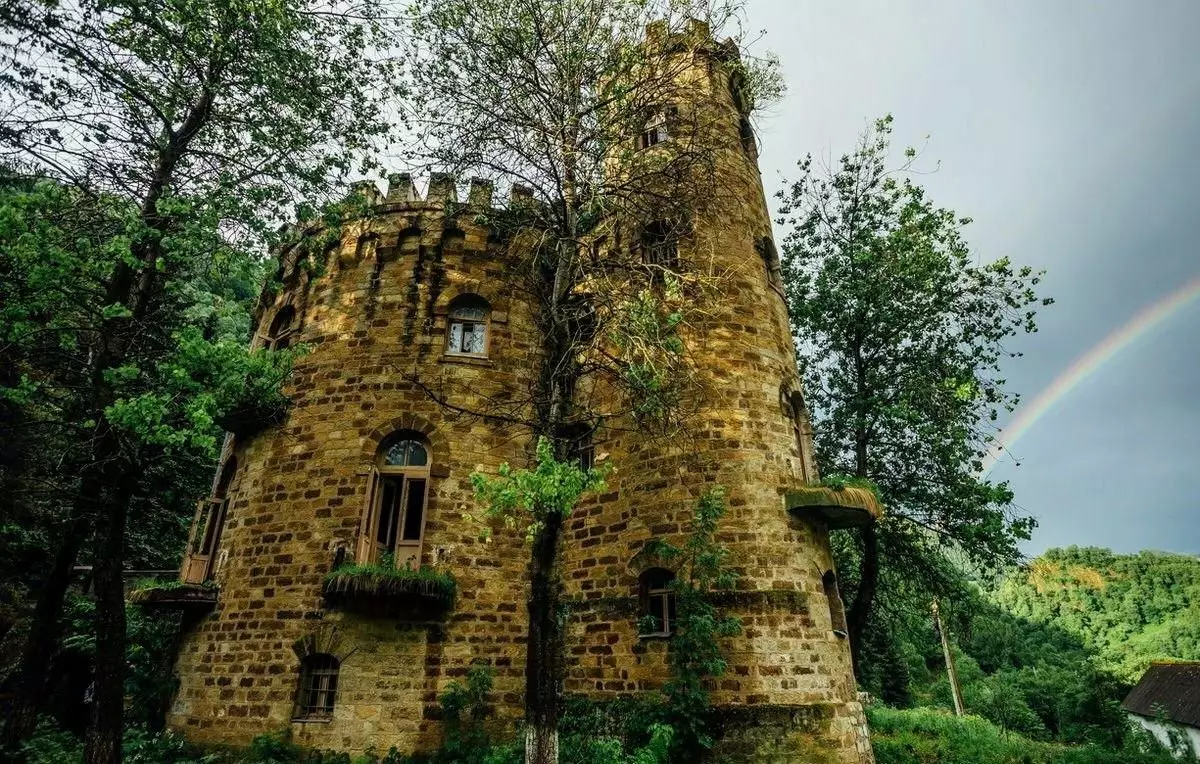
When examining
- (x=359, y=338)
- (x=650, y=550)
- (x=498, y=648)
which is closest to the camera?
(x=650, y=550)

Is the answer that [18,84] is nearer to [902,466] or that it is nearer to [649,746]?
[649,746]

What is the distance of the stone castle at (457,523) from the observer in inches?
371

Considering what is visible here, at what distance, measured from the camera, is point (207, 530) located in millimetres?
12094

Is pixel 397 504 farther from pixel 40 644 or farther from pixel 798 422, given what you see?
pixel 798 422

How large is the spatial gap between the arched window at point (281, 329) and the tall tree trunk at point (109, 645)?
5.65 m

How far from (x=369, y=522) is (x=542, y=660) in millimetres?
4978

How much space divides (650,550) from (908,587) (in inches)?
375

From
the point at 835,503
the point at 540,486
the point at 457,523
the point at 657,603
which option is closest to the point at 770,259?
the point at 835,503

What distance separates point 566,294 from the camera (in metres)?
8.94

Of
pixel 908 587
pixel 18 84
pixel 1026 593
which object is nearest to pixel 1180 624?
pixel 1026 593

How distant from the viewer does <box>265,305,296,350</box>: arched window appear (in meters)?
13.4

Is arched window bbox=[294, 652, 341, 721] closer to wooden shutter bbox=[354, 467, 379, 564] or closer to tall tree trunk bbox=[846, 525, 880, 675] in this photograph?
wooden shutter bbox=[354, 467, 379, 564]

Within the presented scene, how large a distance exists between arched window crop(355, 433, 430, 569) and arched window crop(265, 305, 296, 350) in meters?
3.90

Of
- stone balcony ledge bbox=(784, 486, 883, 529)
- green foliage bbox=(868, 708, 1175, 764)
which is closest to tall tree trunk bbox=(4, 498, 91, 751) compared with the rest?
stone balcony ledge bbox=(784, 486, 883, 529)
